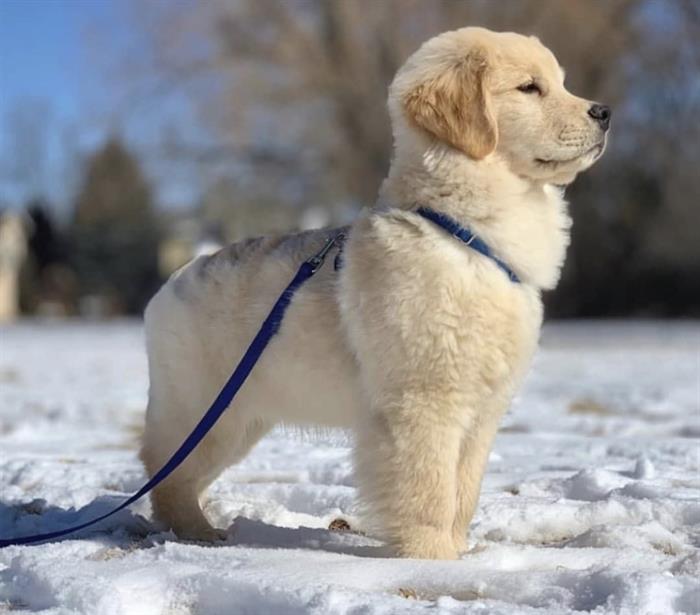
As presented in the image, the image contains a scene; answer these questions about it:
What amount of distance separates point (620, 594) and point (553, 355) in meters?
12.5

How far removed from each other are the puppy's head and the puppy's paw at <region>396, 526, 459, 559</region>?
1205 mm

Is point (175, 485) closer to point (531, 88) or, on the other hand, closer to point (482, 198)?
point (482, 198)

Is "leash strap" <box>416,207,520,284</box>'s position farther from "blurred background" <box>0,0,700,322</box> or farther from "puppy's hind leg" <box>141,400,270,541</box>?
"blurred background" <box>0,0,700,322</box>

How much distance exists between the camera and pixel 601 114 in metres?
3.68

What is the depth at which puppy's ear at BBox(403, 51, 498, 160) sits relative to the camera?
3504 mm

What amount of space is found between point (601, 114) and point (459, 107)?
1.71 feet

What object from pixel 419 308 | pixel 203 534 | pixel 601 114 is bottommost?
pixel 203 534

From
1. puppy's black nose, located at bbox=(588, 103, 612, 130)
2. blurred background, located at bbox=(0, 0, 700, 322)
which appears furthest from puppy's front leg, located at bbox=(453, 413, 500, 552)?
blurred background, located at bbox=(0, 0, 700, 322)

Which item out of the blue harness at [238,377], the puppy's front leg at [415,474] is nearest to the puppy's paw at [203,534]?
the blue harness at [238,377]

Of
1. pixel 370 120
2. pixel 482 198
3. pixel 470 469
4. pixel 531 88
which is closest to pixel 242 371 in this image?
pixel 470 469

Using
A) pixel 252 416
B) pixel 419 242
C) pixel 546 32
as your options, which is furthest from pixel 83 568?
pixel 546 32

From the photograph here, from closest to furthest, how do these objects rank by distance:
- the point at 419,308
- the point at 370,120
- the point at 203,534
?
the point at 419,308
the point at 203,534
the point at 370,120

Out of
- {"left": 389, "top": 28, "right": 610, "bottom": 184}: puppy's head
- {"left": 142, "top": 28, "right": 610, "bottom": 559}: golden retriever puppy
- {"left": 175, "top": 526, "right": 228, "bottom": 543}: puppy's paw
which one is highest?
{"left": 389, "top": 28, "right": 610, "bottom": 184}: puppy's head

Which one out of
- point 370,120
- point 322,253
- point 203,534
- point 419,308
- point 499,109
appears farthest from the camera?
point 370,120
